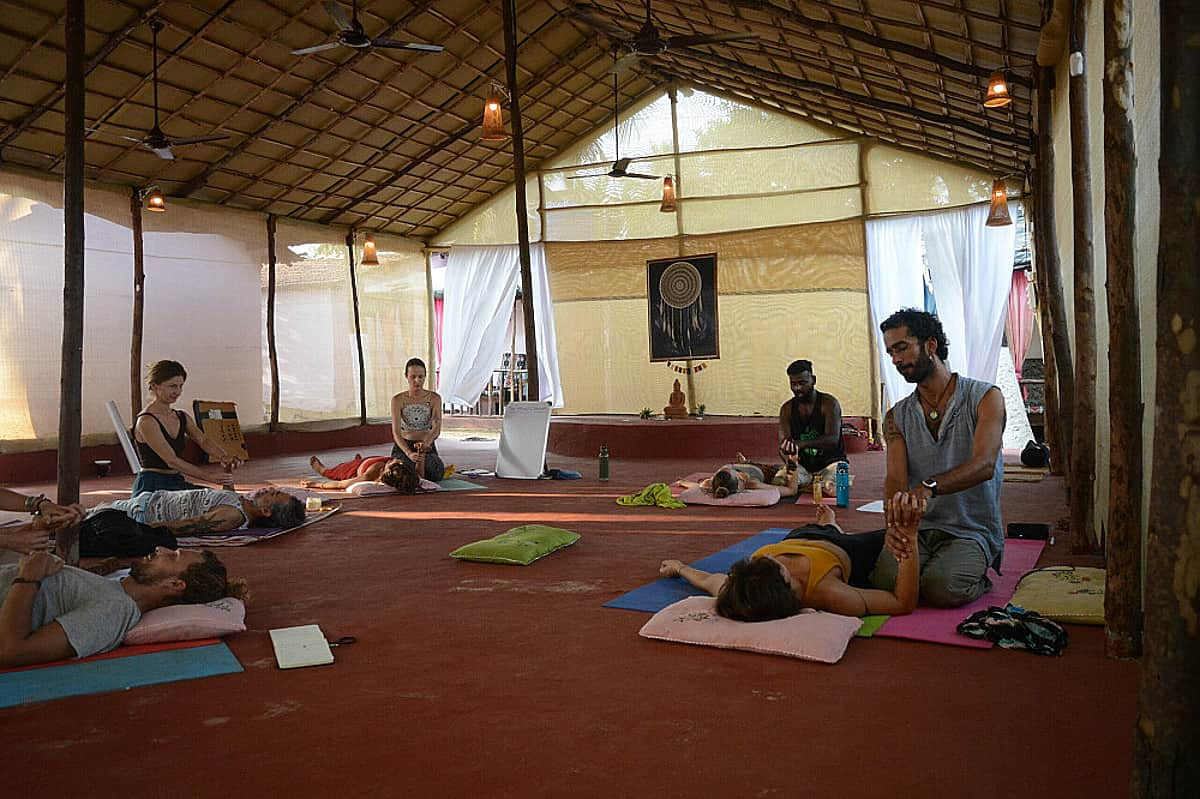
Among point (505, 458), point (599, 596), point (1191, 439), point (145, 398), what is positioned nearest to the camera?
point (1191, 439)

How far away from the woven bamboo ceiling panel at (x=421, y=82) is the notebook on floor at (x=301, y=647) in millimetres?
4952

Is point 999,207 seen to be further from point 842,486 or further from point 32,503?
point 32,503

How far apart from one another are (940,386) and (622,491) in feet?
14.7

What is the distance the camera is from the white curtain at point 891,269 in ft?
40.2

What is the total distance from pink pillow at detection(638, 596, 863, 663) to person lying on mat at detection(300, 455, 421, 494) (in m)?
4.76

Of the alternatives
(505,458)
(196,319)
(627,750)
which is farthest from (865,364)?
(627,750)

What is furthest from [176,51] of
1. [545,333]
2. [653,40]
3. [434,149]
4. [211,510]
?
[545,333]

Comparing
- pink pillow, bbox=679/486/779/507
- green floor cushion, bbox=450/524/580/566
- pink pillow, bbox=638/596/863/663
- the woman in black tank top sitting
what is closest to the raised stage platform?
pink pillow, bbox=679/486/779/507

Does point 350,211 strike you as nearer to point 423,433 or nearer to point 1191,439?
point 423,433

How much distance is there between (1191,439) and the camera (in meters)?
1.45

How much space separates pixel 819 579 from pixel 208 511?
4.05 meters

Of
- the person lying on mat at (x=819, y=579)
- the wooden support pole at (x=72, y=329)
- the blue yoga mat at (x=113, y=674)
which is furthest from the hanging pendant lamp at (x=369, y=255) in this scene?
the blue yoga mat at (x=113, y=674)

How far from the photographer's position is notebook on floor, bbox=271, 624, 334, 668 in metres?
3.16

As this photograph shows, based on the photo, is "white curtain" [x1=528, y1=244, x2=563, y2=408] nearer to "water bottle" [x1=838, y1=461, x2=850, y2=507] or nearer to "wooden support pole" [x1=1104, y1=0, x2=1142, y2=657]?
"water bottle" [x1=838, y1=461, x2=850, y2=507]
